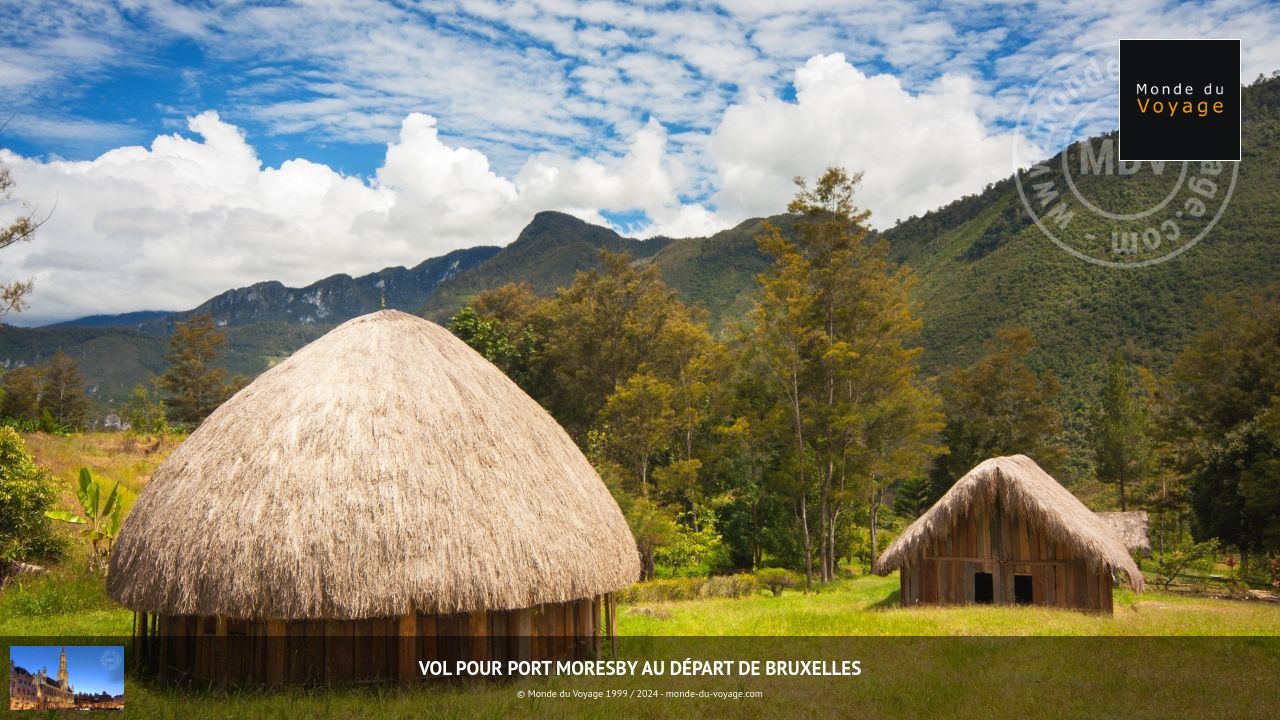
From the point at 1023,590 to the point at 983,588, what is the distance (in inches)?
40.9

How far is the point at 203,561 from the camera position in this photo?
8.44m

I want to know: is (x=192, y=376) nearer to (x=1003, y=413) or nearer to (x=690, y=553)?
(x=690, y=553)

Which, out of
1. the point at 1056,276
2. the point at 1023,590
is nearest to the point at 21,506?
the point at 1023,590

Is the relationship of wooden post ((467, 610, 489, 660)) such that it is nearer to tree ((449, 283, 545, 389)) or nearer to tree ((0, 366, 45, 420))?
tree ((449, 283, 545, 389))

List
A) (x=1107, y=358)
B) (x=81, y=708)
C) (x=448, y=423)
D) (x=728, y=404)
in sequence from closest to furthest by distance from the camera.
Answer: (x=81, y=708)
(x=448, y=423)
(x=728, y=404)
(x=1107, y=358)

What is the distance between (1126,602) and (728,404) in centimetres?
1673

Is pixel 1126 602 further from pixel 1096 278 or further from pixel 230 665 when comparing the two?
pixel 1096 278

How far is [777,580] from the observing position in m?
26.7

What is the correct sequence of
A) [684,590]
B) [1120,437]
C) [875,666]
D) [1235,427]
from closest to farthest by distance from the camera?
[875,666], [684,590], [1235,427], [1120,437]

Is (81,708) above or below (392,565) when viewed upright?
below

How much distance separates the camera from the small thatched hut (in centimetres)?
1705

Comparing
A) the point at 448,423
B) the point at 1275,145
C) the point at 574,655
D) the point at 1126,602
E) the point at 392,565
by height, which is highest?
the point at 1275,145

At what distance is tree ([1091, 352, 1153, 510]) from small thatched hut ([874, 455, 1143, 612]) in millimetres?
27534

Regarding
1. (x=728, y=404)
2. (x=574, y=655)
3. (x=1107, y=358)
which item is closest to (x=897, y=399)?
(x=728, y=404)
